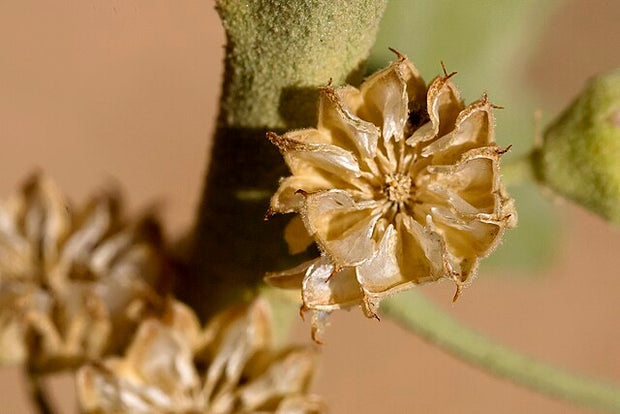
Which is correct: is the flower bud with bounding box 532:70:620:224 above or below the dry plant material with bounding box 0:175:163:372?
above

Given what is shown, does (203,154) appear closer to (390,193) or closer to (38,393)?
(38,393)

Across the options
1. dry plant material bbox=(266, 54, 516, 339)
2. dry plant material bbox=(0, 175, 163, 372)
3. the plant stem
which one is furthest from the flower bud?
the plant stem

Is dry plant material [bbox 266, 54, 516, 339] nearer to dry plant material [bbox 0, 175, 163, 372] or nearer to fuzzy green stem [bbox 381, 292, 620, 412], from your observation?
fuzzy green stem [bbox 381, 292, 620, 412]

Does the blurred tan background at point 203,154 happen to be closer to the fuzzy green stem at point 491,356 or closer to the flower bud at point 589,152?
the fuzzy green stem at point 491,356

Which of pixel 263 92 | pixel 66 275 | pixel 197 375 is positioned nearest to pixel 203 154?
pixel 66 275

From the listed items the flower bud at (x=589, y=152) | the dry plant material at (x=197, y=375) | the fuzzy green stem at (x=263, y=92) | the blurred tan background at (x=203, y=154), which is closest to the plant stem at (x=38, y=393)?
the dry plant material at (x=197, y=375)
